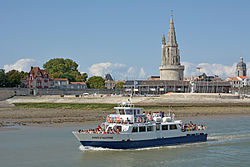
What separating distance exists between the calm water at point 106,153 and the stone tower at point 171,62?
11902 cm

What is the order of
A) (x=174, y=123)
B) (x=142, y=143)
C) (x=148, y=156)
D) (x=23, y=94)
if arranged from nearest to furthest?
(x=148, y=156) < (x=142, y=143) < (x=174, y=123) < (x=23, y=94)

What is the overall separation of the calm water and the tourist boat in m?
0.71

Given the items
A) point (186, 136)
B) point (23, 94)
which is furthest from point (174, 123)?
point (23, 94)

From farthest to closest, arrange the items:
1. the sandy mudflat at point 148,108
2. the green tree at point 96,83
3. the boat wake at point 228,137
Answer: the green tree at point 96,83 → the sandy mudflat at point 148,108 → the boat wake at point 228,137

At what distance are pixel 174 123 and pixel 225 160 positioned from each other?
295 inches

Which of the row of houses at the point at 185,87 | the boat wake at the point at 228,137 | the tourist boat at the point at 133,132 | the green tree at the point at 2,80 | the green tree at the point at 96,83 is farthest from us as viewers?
the green tree at the point at 96,83

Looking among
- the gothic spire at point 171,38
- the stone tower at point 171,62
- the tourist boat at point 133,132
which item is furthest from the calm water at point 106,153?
the gothic spire at point 171,38

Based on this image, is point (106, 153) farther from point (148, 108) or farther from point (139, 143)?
point (148, 108)

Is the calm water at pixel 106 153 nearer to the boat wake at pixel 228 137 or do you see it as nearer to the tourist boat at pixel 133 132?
the boat wake at pixel 228 137

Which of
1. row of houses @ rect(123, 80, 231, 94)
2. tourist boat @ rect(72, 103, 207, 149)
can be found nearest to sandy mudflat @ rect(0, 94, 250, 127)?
tourist boat @ rect(72, 103, 207, 149)

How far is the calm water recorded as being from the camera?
99.1 feet

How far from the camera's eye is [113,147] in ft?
113

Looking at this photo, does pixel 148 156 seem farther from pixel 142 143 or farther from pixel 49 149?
pixel 49 149

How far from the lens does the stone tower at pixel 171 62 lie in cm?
16150
